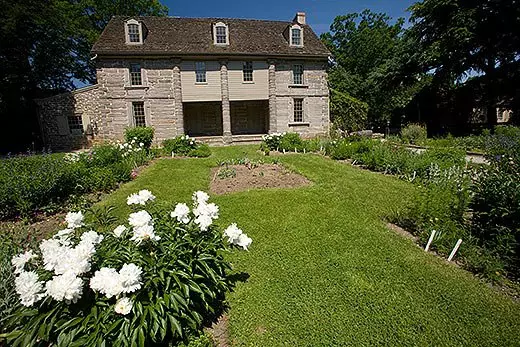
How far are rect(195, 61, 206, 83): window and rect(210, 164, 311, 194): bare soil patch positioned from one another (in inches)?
452

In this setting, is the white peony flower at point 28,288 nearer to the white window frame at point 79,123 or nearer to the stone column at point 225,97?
the stone column at point 225,97

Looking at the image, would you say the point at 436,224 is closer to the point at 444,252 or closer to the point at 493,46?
the point at 444,252

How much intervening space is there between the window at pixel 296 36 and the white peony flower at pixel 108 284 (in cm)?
2145

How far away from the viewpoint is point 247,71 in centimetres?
1980

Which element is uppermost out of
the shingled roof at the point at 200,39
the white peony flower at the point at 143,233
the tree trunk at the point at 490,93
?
the shingled roof at the point at 200,39

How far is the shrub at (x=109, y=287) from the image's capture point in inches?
79.0

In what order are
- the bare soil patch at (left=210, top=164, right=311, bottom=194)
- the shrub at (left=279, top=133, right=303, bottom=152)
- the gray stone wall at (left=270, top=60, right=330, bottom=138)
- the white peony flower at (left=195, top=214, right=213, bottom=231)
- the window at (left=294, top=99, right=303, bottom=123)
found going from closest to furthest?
the white peony flower at (left=195, top=214, right=213, bottom=231) < the bare soil patch at (left=210, top=164, right=311, bottom=194) < the shrub at (left=279, top=133, right=303, bottom=152) < the gray stone wall at (left=270, top=60, right=330, bottom=138) < the window at (left=294, top=99, right=303, bottom=123)

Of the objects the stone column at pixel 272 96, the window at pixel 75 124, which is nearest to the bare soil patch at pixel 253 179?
the stone column at pixel 272 96

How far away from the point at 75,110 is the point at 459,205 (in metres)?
22.0

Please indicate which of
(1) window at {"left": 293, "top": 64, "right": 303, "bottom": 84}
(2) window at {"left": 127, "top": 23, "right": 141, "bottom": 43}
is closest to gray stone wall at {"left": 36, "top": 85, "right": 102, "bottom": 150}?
(2) window at {"left": 127, "top": 23, "right": 141, "bottom": 43}

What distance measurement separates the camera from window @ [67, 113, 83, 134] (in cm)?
1907

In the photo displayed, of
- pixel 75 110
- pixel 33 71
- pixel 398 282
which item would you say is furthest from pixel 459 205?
pixel 33 71

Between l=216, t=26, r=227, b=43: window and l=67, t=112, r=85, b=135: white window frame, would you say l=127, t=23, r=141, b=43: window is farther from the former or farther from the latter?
l=67, t=112, r=85, b=135: white window frame

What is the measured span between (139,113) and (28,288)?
60.7ft
